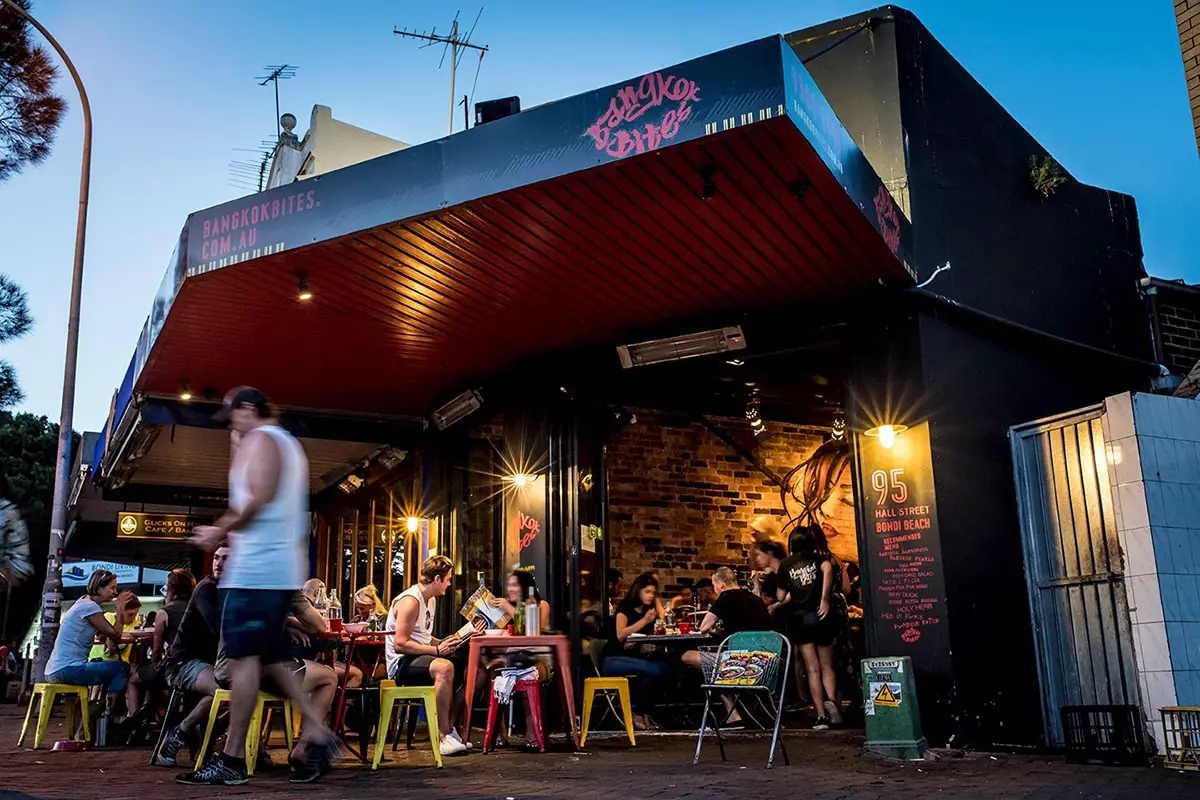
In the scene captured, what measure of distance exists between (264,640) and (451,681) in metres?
2.76

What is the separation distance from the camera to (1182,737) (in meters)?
5.72

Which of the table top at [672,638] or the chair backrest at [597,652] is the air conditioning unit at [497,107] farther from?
the chair backrest at [597,652]

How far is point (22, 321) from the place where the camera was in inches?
647

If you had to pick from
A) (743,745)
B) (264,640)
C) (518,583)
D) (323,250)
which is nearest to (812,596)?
(743,745)

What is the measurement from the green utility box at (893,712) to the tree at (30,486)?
2926cm

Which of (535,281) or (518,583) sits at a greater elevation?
(535,281)

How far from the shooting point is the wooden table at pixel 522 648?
6656 millimetres

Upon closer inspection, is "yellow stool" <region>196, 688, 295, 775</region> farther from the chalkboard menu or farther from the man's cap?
the chalkboard menu

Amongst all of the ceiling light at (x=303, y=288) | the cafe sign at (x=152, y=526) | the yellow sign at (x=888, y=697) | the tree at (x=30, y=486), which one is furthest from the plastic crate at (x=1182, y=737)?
the tree at (x=30, y=486)

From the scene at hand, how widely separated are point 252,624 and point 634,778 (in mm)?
2046

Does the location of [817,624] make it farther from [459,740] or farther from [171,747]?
[171,747]

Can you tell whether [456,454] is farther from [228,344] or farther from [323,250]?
[323,250]

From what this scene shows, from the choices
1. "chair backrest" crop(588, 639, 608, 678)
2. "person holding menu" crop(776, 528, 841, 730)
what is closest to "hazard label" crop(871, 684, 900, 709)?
"person holding menu" crop(776, 528, 841, 730)

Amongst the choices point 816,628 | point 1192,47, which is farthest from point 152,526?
point 1192,47
